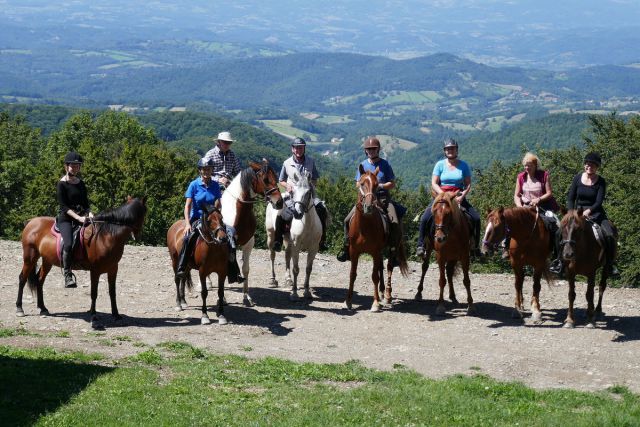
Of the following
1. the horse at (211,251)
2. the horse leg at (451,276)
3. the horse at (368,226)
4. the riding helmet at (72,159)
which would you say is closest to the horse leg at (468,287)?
the horse leg at (451,276)

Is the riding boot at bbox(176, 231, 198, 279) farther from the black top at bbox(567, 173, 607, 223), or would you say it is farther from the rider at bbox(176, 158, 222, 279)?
the black top at bbox(567, 173, 607, 223)

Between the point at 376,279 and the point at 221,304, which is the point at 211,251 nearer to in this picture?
the point at 221,304

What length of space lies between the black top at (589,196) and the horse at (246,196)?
583 cm

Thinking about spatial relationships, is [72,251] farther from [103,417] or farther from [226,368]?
[103,417]

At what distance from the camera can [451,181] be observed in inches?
637

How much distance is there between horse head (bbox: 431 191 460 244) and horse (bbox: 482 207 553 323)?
0.89 meters

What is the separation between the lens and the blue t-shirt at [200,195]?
1553cm

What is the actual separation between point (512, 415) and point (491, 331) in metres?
5.54

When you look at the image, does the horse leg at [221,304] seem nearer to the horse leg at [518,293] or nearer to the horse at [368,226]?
the horse at [368,226]

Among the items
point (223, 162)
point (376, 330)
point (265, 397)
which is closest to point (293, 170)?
point (223, 162)

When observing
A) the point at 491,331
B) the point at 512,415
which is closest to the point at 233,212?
the point at 491,331

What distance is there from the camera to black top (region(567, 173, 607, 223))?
15.1 metres

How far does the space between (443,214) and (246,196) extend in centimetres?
404

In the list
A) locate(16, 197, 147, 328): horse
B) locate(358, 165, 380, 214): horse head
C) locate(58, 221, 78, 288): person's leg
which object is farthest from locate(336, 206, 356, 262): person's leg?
locate(58, 221, 78, 288): person's leg
